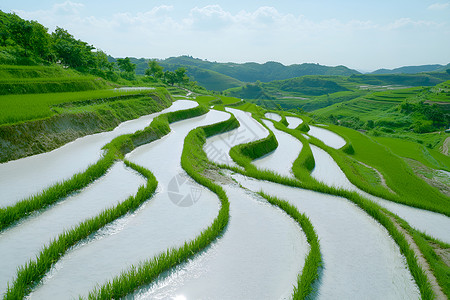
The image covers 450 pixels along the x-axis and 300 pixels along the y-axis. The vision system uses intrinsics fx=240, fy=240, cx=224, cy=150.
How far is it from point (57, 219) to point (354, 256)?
261 inches

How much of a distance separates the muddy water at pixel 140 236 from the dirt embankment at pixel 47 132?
4296mm

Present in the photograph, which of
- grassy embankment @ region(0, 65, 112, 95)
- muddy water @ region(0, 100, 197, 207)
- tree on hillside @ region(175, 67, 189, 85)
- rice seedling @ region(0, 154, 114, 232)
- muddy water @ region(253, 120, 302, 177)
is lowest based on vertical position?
muddy water @ region(253, 120, 302, 177)

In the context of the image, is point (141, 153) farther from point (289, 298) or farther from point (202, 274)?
point (289, 298)

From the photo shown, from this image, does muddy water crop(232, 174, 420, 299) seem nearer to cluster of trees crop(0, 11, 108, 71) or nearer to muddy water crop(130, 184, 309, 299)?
muddy water crop(130, 184, 309, 299)

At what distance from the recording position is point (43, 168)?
755 cm

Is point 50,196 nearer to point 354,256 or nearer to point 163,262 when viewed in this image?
point 163,262

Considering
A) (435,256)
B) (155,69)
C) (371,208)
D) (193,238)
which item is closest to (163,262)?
(193,238)

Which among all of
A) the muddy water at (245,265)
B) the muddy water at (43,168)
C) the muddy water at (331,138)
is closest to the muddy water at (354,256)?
the muddy water at (245,265)

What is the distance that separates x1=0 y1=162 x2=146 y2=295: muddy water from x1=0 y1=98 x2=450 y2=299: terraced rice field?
0.9 inches

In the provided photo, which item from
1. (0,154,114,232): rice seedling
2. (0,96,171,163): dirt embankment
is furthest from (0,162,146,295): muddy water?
(0,96,171,163): dirt embankment

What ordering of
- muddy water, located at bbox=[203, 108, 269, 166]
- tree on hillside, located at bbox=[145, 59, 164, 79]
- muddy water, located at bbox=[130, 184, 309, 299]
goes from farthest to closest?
1. tree on hillside, located at bbox=[145, 59, 164, 79]
2. muddy water, located at bbox=[203, 108, 269, 166]
3. muddy water, located at bbox=[130, 184, 309, 299]

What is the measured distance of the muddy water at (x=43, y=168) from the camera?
6055 millimetres

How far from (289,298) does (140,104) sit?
17912mm

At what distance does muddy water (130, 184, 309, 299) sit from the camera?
13.2 ft
